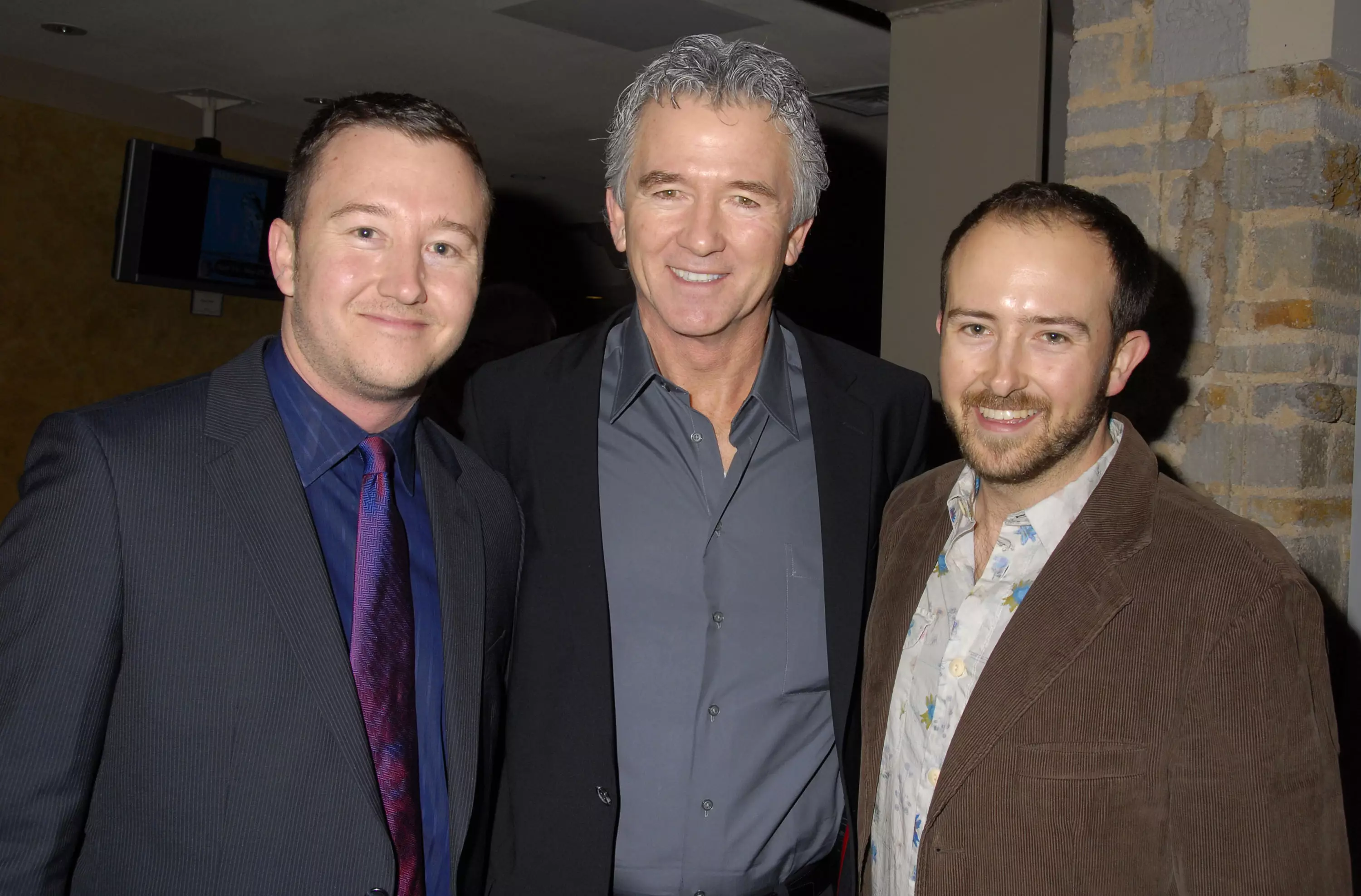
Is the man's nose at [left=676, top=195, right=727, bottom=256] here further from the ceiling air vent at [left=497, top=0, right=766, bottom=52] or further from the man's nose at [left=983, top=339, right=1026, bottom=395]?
the ceiling air vent at [left=497, top=0, right=766, bottom=52]

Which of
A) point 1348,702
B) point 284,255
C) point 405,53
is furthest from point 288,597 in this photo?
point 405,53

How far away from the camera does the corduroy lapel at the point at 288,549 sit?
1.34 meters

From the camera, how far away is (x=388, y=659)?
56.1 inches

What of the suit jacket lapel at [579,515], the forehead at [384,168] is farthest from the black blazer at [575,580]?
the forehead at [384,168]

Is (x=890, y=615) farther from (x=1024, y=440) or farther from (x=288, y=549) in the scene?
(x=288, y=549)

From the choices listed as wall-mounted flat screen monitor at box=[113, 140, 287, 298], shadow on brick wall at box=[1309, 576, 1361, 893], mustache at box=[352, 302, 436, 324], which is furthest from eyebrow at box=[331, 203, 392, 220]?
wall-mounted flat screen monitor at box=[113, 140, 287, 298]

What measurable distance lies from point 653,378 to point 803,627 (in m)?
0.52

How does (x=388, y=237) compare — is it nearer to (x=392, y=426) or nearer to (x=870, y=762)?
(x=392, y=426)

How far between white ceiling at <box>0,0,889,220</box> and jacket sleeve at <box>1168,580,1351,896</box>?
398 centimetres

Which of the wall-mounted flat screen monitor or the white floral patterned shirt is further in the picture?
the wall-mounted flat screen monitor

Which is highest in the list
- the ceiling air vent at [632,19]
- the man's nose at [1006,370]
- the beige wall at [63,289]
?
the ceiling air vent at [632,19]

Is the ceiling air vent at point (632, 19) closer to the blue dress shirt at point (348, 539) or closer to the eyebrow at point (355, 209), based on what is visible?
the eyebrow at point (355, 209)

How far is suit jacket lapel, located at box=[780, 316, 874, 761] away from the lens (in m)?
1.81

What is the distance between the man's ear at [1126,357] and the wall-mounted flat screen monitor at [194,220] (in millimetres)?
6187
